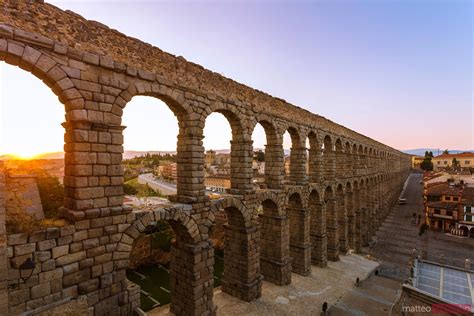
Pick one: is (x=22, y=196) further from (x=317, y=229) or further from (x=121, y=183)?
(x=317, y=229)

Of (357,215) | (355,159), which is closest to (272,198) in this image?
(355,159)

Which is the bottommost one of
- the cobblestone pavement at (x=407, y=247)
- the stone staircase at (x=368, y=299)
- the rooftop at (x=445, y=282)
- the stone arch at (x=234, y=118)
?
the cobblestone pavement at (x=407, y=247)

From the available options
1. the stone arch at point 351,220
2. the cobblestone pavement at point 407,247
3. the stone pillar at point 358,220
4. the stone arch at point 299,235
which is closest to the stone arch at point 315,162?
the stone arch at point 299,235

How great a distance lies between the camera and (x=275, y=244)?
18.0m

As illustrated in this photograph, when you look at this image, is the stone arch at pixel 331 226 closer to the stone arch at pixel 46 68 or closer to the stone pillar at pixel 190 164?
the stone pillar at pixel 190 164

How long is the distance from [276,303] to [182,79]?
13.0m

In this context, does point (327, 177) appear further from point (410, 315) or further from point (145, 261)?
point (145, 261)

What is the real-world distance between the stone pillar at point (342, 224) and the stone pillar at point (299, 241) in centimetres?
844

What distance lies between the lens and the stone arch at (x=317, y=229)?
22.5 metres

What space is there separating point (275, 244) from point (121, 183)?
11641mm

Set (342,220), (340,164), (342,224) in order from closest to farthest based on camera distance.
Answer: (342,224) → (342,220) → (340,164)


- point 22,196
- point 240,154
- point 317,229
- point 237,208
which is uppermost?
point 240,154

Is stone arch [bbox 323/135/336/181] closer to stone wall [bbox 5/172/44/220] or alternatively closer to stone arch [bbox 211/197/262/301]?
stone arch [bbox 211/197/262/301]

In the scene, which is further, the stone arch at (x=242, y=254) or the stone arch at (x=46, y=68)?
the stone arch at (x=242, y=254)
